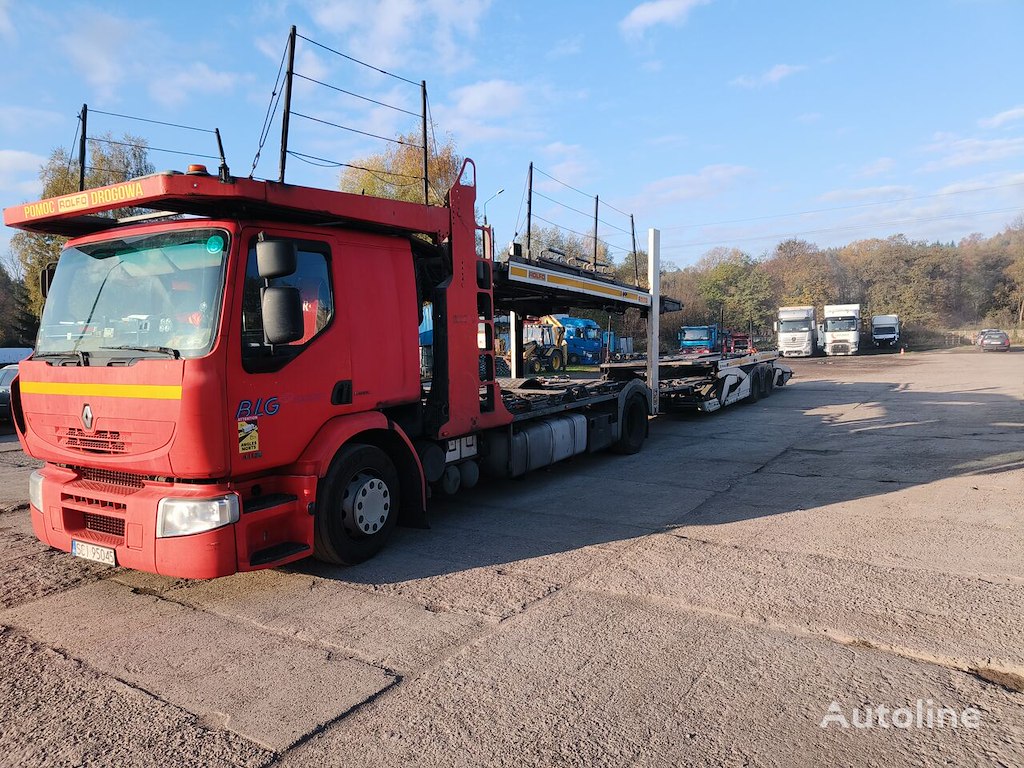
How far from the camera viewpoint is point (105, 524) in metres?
4.55

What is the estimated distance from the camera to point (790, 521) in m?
6.24

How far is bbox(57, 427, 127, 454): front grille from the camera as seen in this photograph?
14.5 ft

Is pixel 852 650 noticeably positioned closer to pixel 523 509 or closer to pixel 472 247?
pixel 523 509

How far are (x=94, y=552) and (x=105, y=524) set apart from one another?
0.20 metres

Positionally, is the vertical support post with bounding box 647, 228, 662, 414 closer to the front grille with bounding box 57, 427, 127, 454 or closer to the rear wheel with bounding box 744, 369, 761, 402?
the rear wheel with bounding box 744, 369, 761, 402

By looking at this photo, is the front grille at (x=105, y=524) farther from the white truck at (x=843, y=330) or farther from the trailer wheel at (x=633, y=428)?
the white truck at (x=843, y=330)

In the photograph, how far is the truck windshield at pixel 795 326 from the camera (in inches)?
1623

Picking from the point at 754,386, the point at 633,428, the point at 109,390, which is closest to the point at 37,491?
the point at 109,390

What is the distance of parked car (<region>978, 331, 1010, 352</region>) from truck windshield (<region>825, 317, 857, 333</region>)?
9.27 meters

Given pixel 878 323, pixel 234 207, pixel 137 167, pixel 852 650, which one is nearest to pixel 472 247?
pixel 234 207

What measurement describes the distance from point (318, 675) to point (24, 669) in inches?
66.7

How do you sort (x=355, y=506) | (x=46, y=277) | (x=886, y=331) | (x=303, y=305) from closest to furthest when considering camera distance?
(x=303, y=305) < (x=355, y=506) < (x=46, y=277) < (x=886, y=331)

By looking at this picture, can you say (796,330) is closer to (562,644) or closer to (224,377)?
(562,644)

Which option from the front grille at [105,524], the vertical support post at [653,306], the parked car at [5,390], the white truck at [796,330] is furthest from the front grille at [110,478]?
the white truck at [796,330]
